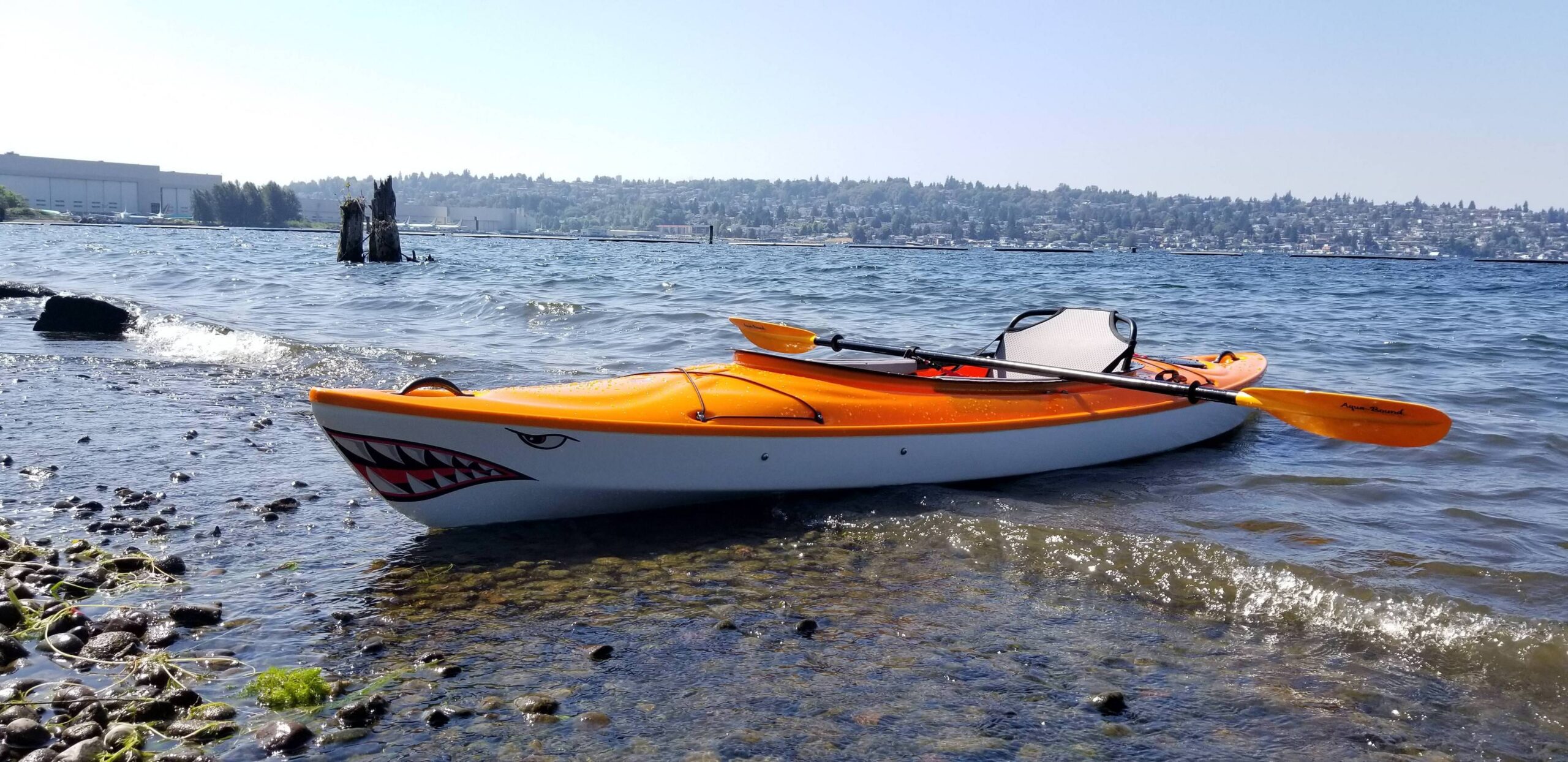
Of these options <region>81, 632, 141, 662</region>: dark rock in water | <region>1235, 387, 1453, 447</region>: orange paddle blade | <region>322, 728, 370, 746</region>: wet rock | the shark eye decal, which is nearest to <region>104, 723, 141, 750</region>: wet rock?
<region>322, 728, 370, 746</region>: wet rock

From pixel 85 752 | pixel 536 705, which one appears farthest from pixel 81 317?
pixel 536 705

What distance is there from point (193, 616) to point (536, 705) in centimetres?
178

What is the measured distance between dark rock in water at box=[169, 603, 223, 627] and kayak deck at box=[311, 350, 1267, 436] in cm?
116

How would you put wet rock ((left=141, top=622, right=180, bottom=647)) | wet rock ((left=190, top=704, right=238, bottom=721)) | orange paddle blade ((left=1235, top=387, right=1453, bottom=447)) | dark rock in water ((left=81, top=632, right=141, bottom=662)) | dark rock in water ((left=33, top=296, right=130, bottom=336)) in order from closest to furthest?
wet rock ((left=190, top=704, right=238, bottom=721))
dark rock in water ((left=81, top=632, right=141, bottom=662))
wet rock ((left=141, top=622, right=180, bottom=647))
orange paddle blade ((left=1235, top=387, right=1453, bottom=447))
dark rock in water ((left=33, top=296, right=130, bottom=336))

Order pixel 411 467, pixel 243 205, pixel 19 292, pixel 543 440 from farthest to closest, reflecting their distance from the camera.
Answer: pixel 243 205 < pixel 19 292 < pixel 543 440 < pixel 411 467

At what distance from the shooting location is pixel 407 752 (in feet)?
11.4

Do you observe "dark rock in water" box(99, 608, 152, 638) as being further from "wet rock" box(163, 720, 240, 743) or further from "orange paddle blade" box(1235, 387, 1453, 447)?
"orange paddle blade" box(1235, 387, 1453, 447)

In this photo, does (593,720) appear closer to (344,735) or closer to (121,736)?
(344,735)

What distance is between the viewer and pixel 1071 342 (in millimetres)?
9008

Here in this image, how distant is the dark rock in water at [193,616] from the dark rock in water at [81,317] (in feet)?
40.7

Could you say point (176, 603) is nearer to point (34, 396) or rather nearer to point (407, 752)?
point (407, 752)

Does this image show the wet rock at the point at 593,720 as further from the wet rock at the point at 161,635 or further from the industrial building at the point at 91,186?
the industrial building at the point at 91,186

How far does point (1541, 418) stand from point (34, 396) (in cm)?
1456

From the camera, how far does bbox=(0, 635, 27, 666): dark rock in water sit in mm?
4000
